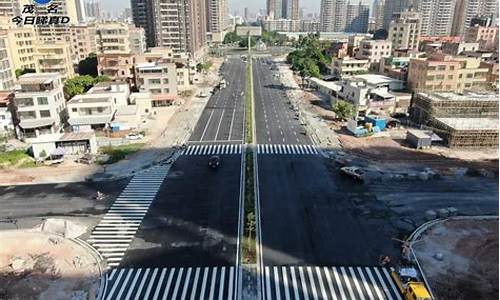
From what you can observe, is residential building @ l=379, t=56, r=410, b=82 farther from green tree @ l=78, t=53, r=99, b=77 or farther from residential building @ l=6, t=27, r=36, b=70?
residential building @ l=6, t=27, r=36, b=70

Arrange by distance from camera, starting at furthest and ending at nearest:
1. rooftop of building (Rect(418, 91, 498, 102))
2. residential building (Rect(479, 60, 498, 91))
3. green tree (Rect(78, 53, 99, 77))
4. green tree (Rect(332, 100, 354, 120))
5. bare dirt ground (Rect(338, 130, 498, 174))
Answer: green tree (Rect(78, 53, 99, 77)), residential building (Rect(479, 60, 498, 91)), green tree (Rect(332, 100, 354, 120)), rooftop of building (Rect(418, 91, 498, 102)), bare dirt ground (Rect(338, 130, 498, 174))

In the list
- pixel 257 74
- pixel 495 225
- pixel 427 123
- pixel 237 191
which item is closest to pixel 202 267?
pixel 237 191

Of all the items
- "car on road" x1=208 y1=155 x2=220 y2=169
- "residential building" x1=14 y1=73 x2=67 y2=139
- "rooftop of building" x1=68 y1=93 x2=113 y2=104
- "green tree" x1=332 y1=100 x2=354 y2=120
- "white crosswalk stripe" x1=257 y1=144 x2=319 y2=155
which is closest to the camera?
"car on road" x1=208 y1=155 x2=220 y2=169

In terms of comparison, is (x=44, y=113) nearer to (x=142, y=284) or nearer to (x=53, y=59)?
(x=53, y=59)

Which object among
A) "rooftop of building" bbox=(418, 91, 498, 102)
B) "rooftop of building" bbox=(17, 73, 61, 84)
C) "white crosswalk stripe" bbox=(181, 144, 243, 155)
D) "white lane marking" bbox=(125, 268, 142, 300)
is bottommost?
"white lane marking" bbox=(125, 268, 142, 300)

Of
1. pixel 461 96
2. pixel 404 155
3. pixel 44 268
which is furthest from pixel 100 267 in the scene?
pixel 461 96

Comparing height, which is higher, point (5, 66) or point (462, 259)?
point (5, 66)

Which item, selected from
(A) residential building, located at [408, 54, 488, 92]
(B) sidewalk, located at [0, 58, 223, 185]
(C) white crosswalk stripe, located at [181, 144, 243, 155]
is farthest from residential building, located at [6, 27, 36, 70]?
(A) residential building, located at [408, 54, 488, 92]

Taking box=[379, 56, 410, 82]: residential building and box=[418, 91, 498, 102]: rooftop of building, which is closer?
box=[418, 91, 498, 102]: rooftop of building
